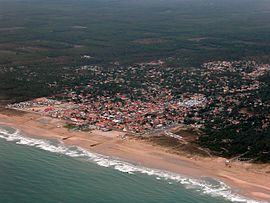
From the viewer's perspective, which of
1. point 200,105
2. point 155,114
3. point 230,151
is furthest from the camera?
point 200,105

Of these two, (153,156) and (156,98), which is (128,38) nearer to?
(156,98)

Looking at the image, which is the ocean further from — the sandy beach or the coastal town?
the coastal town

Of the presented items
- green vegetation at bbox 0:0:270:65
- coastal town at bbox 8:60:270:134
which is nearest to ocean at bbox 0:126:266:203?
coastal town at bbox 8:60:270:134

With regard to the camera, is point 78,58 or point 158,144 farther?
point 78,58

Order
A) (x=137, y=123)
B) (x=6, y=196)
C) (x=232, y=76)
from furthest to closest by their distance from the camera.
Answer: (x=232, y=76), (x=137, y=123), (x=6, y=196)

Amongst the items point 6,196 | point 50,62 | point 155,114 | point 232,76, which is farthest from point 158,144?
point 50,62

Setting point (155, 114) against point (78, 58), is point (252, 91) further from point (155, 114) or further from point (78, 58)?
point (78, 58)

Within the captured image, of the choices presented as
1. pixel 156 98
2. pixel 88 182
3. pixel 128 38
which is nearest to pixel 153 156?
pixel 88 182
